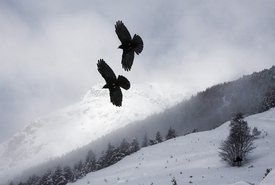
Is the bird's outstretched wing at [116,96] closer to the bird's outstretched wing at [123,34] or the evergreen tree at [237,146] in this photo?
the bird's outstretched wing at [123,34]

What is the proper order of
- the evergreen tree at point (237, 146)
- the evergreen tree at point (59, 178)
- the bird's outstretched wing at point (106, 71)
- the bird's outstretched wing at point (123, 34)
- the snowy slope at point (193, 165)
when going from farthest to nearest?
1. the evergreen tree at point (59, 178)
2. the evergreen tree at point (237, 146)
3. the snowy slope at point (193, 165)
4. the bird's outstretched wing at point (123, 34)
5. the bird's outstretched wing at point (106, 71)

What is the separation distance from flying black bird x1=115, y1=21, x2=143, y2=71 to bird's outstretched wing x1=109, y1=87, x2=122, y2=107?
0.46 ft

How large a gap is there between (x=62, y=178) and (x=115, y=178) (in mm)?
45402

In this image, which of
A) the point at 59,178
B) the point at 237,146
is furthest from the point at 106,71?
the point at 59,178

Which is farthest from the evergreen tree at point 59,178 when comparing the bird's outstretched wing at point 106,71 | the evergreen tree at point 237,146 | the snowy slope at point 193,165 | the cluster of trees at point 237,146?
the bird's outstretched wing at point 106,71

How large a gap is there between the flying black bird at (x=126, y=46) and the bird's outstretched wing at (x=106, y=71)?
0.12 metres

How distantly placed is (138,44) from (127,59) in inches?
4.8

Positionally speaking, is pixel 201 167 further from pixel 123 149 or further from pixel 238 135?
Result: pixel 123 149

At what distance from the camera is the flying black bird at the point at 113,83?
2.00m

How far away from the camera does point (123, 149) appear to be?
86.4 metres

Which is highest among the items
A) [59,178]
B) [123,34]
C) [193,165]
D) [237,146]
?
[59,178]

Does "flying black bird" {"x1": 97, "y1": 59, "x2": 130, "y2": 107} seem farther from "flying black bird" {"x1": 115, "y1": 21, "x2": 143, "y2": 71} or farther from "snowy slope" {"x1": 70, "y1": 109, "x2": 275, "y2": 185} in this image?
"snowy slope" {"x1": 70, "y1": 109, "x2": 275, "y2": 185}

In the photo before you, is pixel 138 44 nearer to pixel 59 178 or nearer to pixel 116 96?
pixel 116 96

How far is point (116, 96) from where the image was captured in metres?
2.08
